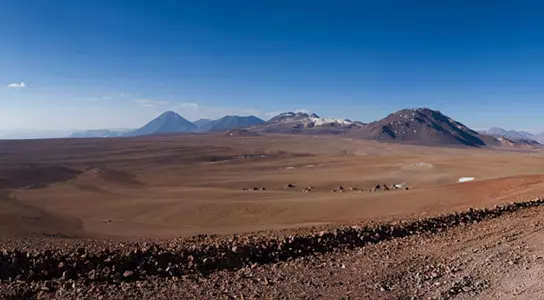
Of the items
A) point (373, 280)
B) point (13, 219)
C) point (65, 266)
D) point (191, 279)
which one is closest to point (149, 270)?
point (191, 279)

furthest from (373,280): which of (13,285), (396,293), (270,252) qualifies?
(13,285)

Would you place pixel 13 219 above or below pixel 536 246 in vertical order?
below

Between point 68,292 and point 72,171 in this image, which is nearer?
point 68,292

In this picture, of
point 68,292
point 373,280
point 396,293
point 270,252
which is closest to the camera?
point 68,292

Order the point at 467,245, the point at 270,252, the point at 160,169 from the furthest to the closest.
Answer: the point at 160,169 → the point at 467,245 → the point at 270,252

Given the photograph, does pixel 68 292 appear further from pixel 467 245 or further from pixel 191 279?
pixel 467 245

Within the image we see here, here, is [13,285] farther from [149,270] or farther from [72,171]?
[72,171]
